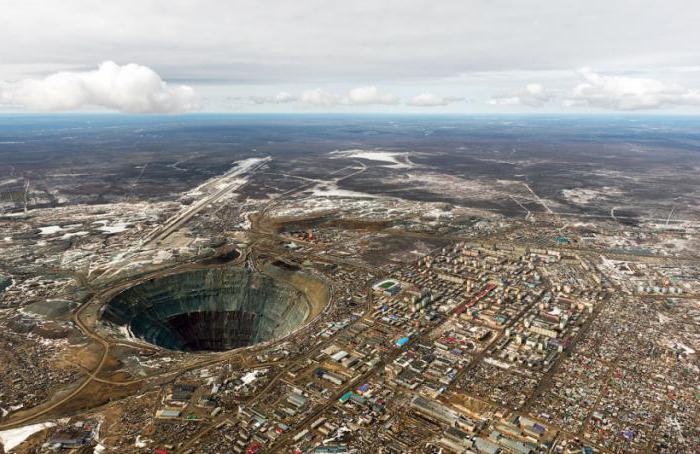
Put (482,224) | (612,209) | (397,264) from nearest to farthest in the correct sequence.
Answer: (397,264) < (482,224) < (612,209)

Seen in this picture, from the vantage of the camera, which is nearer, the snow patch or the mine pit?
the snow patch

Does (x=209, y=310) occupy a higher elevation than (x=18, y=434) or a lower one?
lower

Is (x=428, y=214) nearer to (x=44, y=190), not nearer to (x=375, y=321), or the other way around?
(x=375, y=321)

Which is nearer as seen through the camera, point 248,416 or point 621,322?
point 248,416

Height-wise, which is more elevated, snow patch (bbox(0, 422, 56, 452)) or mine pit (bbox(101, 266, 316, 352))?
snow patch (bbox(0, 422, 56, 452))

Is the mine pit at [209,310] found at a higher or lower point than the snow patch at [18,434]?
lower

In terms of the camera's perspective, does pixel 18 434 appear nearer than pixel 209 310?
Yes

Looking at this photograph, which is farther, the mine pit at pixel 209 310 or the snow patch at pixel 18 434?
the mine pit at pixel 209 310

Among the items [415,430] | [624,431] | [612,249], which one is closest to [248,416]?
[415,430]
